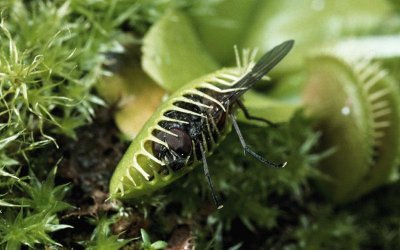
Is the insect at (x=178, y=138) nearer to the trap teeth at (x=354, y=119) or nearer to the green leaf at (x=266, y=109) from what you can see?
the green leaf at (x=266, y=109)

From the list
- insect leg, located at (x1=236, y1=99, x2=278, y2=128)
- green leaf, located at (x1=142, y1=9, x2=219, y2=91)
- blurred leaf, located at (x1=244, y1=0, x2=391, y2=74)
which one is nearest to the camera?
insect leg, located at (x1=236, y1=99, x2=278, y2=128)

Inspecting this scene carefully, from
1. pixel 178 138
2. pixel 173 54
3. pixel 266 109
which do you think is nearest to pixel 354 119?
pixel 266 109

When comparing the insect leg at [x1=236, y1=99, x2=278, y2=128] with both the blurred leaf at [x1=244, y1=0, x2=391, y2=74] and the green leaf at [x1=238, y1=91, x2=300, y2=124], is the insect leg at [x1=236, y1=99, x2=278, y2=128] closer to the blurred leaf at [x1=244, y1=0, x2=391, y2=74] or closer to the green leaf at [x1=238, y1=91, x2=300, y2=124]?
the green leaf at [x1=238, y1=91, x2=300, y2=124]

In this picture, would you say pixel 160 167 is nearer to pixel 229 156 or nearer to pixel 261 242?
pixel 229 156

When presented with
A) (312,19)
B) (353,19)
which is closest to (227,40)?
(312,19)

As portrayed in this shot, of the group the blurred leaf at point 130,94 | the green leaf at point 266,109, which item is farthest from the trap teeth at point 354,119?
the blurred leaf at point 130,94

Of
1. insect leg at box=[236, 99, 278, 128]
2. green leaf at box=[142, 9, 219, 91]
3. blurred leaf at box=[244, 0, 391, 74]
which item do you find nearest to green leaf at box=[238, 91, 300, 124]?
insect leg at box=[236, 99, 278, 128]

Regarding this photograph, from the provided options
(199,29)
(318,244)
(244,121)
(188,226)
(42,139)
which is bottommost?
(318,244)
